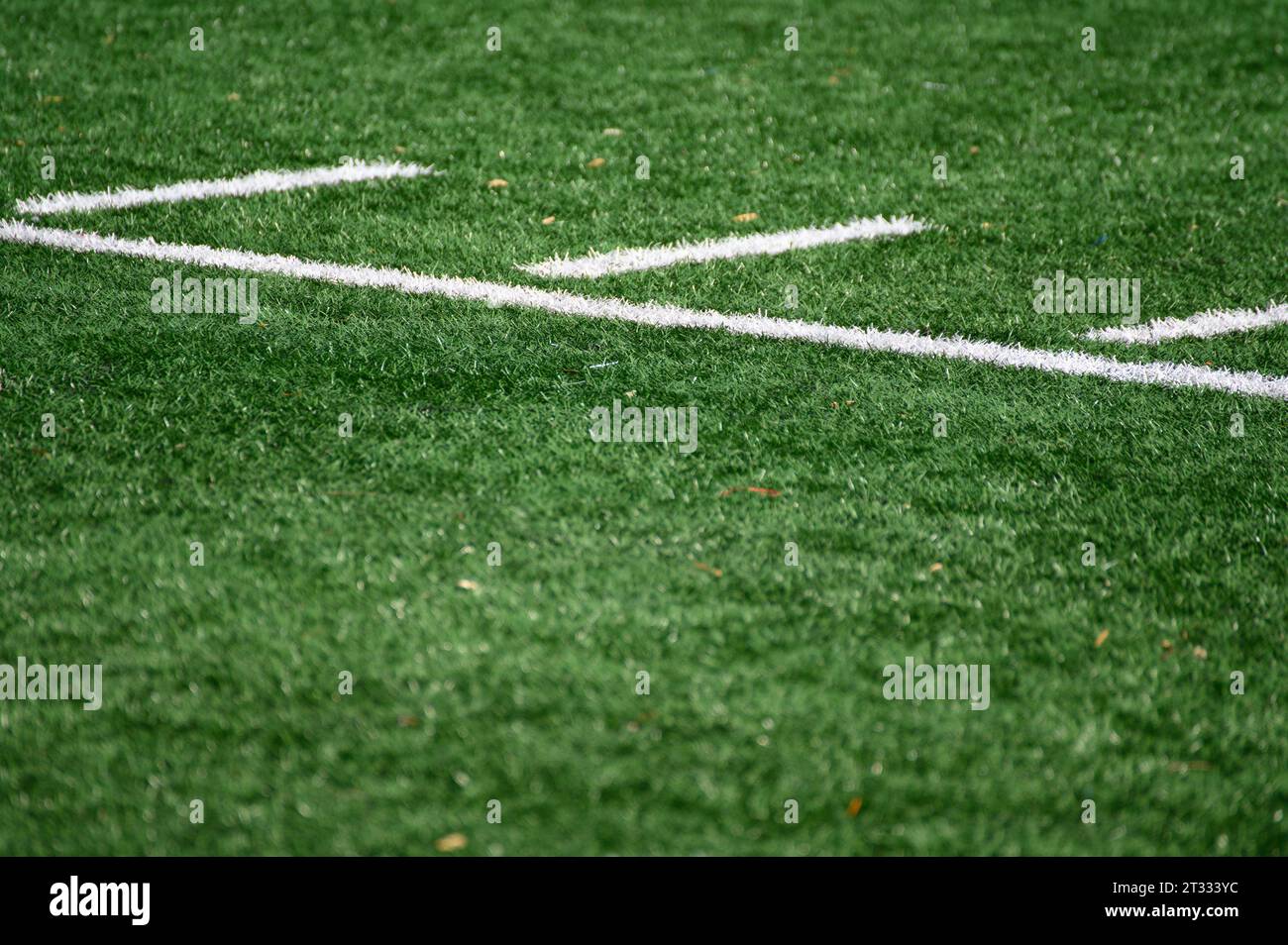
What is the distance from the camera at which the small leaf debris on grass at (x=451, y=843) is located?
254 cm

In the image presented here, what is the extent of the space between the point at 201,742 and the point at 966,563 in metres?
1.76

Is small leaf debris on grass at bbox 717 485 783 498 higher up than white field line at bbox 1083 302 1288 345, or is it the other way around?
white field line at bbox 1083 302 1288 345

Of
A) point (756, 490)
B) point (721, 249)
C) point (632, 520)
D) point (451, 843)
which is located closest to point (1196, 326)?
point (721, 249)

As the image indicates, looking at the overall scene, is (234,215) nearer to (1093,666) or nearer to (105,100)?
(105,100)

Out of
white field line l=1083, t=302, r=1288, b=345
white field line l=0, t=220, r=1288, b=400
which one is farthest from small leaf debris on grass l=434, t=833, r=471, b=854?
white field line l=1083, t=302, r=1288, b=345

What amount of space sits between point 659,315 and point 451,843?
→ 2.94 metres

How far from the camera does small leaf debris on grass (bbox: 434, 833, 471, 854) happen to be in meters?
2.54

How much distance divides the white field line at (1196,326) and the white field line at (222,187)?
3270 mm

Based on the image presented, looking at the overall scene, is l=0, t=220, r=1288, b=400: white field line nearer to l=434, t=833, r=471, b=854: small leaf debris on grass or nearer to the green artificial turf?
the green artificial turf

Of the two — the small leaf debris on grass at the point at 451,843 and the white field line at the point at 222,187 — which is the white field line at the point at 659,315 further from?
the small leaf debris on grass at the point at 451,843

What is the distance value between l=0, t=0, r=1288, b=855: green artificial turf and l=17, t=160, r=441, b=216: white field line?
0.45 ft

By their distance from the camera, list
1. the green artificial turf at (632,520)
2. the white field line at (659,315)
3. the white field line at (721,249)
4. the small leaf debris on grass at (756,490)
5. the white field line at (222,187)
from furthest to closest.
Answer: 1. the white field line at (222,187)
2. the white field line at (721,249)
3. the white field line at (659,315)
4. the small leaf debris on grass at (756,490)
5. the green artificial turf at (632,520)

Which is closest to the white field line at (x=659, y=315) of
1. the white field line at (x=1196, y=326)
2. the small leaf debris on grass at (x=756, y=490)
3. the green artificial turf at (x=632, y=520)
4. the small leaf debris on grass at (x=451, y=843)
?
the green artificial turf at (x=632, y=520)
